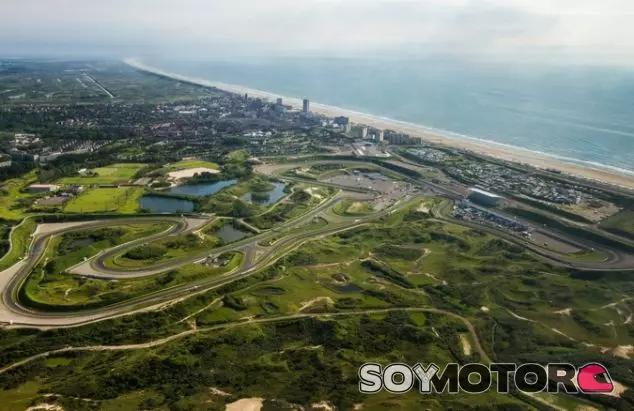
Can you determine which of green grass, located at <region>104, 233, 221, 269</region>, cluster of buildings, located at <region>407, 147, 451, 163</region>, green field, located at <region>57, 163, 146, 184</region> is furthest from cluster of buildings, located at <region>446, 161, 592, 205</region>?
green field, located at <region>57, 163, 146, 184</region>

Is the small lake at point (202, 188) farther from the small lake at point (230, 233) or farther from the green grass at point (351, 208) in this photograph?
the green grass at point (351, 208)

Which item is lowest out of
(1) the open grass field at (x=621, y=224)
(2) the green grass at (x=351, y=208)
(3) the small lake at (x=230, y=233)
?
(3) the small lake at (x=230, y=233)

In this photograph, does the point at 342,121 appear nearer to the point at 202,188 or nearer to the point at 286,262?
the point at 202,188

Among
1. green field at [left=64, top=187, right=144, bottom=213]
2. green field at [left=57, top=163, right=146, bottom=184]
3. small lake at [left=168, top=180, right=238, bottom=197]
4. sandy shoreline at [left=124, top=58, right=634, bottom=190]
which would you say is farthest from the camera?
sandy shoreline at [left=124, top=58, right=634, bottom=190]

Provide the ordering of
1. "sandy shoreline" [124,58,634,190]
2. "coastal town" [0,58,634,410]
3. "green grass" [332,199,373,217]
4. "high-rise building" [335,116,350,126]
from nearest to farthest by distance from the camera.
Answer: "coastal town" [0,58,634,410] < "green grass" [332,199,373,217] < "sandy shoreline" [124,58,634,190] < "high-rise building" [335,116,350,126]

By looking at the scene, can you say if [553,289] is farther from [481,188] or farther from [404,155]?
[404,155]

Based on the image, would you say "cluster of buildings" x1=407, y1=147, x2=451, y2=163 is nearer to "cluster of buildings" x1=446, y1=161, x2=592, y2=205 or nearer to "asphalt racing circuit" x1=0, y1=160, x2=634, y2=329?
"cluster of buildings" x1=446, y1=161, x2=592, y2=205

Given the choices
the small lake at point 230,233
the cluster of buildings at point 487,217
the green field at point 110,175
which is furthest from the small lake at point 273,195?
the cluster of buildings at point 487,217
